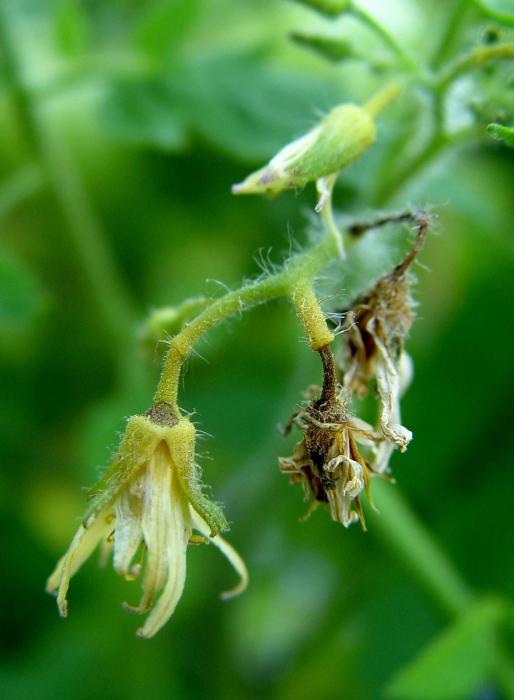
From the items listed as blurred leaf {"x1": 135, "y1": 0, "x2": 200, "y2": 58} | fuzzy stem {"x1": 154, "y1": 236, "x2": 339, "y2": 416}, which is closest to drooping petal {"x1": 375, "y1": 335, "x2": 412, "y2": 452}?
fuzzy stem {"x1": 154, "y1": 236, "x2": 339, "y2": 416}

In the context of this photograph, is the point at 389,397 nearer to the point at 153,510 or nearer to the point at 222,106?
the point at 153,510

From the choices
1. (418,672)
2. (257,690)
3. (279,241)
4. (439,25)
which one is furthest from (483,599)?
(439,25)

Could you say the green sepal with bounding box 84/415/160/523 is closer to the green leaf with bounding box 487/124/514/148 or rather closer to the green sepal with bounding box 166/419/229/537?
the green sepal with bounding box 166/419/229/537

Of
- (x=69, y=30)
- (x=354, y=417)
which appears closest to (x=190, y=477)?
(x=354, y=417)

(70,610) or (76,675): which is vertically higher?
(70,610)

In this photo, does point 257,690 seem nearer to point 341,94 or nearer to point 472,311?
point 472,311
